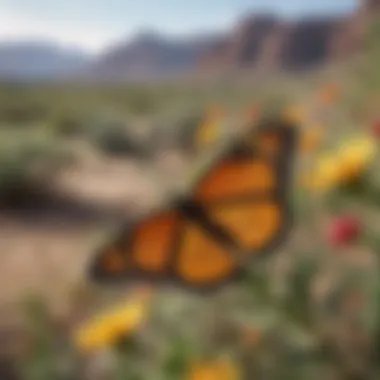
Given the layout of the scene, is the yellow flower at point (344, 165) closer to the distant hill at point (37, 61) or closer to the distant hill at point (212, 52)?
the distant hill at point (212, 52)

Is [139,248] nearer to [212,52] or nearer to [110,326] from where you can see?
[110,326]

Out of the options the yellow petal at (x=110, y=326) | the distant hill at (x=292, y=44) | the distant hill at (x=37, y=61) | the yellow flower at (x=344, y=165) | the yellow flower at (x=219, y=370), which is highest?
the distant hill at (x=292, y=44)

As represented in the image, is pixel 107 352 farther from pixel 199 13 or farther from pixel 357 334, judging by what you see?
pixel 199 13

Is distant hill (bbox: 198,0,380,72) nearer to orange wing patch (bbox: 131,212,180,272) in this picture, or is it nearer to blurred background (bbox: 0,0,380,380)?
blurred background (bbox: 0,0,380,380)

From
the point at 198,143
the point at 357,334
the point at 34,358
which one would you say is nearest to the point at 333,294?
the point at 357,334

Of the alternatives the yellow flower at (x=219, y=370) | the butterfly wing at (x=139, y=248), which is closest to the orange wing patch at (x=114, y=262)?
the butterfly wing at (x=139, y=248)

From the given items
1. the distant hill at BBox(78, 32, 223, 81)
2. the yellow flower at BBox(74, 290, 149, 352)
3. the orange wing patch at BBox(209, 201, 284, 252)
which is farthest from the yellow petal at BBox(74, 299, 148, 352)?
the distant hill at BBox(78, 32, 223, 81)

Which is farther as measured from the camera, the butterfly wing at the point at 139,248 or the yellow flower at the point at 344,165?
the butterfly wing at the point at 139,248
